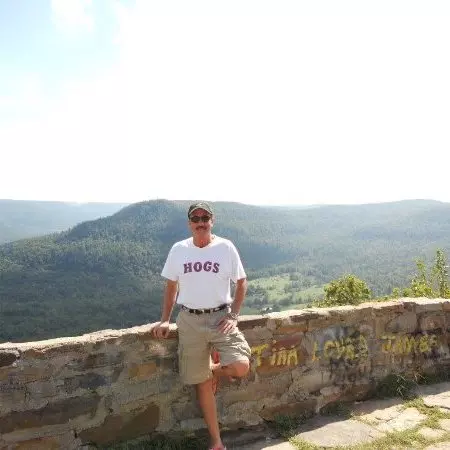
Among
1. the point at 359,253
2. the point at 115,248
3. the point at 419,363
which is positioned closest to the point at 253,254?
the point at 359,253

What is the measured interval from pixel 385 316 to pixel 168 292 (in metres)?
2.30

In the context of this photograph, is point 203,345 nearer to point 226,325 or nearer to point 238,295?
point 226,325

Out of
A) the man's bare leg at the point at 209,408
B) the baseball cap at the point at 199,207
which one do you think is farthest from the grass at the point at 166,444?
the baseball cap at the point at 199,207

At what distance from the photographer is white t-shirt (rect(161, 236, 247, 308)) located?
3.29 metres

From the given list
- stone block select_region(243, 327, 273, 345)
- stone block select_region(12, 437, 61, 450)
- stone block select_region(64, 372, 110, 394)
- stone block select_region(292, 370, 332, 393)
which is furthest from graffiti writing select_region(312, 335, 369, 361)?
stone block select_region(12, 437, 61, 450)

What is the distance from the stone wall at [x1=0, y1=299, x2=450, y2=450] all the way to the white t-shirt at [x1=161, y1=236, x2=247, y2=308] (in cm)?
51

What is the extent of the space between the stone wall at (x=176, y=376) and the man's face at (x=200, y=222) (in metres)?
0.86

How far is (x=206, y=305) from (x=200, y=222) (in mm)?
598

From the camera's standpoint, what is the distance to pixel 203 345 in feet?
11.0

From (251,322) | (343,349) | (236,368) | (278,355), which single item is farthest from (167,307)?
(343,349)

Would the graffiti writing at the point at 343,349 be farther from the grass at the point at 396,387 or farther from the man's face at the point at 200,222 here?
the man's face at the point at 200,222

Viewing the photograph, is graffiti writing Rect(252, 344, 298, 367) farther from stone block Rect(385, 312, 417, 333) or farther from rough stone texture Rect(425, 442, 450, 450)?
rough stone texture Rect(425, 442, 450, 450)

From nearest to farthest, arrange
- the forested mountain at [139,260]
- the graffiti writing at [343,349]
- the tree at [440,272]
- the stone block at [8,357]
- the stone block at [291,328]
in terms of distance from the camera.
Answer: the stone block at [8,357] < the stone block at [291,328] < the graffiti writing at [343,349] < the tree at [440,272] < the forested mountain at [139,260]

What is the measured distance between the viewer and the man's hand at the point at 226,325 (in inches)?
128
